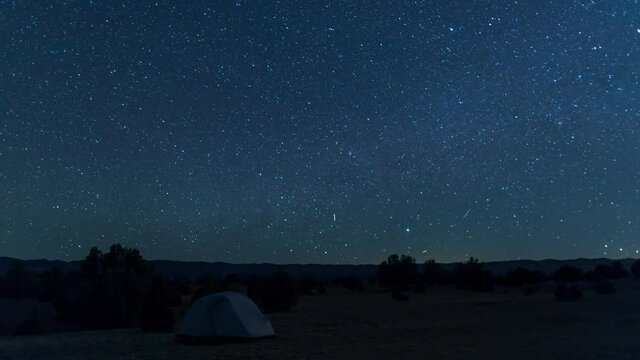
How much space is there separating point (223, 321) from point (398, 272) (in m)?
53.7

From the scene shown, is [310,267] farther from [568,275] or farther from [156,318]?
[156,318]

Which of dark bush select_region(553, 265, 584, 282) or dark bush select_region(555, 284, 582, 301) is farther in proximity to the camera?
dark bush select_region(553, 265, 584, 282)

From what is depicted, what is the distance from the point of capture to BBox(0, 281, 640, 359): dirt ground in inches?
883

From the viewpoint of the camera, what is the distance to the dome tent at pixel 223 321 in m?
26.5

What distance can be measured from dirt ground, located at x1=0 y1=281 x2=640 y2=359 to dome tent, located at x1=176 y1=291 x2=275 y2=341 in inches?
27.8

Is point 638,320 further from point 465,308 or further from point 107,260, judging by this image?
point 107,260

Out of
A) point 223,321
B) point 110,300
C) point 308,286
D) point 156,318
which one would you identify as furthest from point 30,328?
point 308,286

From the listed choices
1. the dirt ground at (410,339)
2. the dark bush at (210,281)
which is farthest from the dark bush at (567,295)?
the dark bush at (210,281)

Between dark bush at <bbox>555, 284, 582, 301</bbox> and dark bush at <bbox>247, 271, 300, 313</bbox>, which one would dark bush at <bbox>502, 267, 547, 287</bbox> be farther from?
dark bush at <bbox>247, 271, 300, 313</bbox>

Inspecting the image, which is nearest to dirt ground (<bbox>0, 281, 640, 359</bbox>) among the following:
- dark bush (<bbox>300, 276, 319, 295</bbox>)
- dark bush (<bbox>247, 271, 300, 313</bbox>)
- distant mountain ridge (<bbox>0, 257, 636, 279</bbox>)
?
dark bush (<bbox>247, 271, 300, 313</bbox>)

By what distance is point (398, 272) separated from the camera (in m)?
78.7

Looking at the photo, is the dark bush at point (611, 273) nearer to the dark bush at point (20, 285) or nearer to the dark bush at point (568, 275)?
the dark bush at point (568, 275)

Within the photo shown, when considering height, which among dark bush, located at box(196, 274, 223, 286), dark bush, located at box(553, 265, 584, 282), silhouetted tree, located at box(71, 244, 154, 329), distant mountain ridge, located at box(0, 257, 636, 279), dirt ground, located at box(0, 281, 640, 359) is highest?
distant mountain ridge, located at box(0, 257, 636, 279)

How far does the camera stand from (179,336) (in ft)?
89.5
